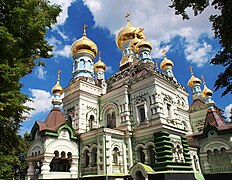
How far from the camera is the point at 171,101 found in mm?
18469

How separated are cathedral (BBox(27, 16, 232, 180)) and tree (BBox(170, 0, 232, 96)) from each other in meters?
6.95

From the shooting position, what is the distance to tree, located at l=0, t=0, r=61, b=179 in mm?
7500

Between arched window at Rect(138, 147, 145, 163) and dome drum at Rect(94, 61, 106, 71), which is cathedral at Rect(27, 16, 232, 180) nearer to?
arched window at Rect(138, 147, 145, 163)

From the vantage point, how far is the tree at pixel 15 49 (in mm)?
7500

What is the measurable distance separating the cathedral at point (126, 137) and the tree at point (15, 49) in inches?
286

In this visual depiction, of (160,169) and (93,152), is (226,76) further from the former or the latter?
(93,152)

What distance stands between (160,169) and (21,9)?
1255 centimetres

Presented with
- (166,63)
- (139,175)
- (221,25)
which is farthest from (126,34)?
(221,25)

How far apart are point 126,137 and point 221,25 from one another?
11.6m

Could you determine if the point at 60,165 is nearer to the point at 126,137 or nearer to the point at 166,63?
the point at 126,137

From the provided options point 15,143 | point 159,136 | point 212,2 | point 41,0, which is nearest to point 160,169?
point 159,136

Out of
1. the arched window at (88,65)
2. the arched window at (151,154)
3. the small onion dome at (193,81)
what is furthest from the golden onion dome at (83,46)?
the small onion dome at (193,81)

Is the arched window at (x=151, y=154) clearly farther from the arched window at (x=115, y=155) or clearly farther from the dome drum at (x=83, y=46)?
the dome drum at (x=83, y=46)

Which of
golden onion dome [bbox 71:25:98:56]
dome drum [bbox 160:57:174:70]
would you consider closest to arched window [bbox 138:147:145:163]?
golden onion dome [bbox 71:25:98:56]
